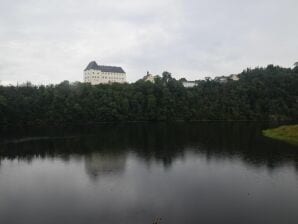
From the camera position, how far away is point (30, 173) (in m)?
32.5

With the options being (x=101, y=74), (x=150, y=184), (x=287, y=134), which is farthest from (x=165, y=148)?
(x=101, y=74)

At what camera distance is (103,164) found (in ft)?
115

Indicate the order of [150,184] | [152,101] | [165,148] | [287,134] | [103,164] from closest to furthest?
[150,184]
[103,164]
[165,148]
[287,134]
[152,101]

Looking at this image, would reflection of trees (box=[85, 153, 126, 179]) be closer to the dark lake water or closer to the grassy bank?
the dark lake water

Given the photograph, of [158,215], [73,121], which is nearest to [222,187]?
[158,215]

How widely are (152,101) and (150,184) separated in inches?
2932

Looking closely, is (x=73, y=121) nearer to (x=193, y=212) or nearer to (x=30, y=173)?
(x=30, y=173)

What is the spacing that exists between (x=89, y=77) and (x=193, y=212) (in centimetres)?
10931

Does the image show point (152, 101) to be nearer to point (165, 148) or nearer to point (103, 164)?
point (165, 148)

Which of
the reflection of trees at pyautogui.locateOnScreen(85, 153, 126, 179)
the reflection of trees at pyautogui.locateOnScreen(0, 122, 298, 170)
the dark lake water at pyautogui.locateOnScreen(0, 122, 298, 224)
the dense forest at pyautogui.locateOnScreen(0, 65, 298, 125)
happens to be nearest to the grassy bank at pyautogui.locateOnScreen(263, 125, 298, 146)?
the reflection of trees at pyautogui.locateOnScreen(0, 122, 298, 170)

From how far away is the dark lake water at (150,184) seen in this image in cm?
2027

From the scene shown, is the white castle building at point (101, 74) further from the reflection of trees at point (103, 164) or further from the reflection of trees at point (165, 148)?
the reflection of trees at point (103, 164)

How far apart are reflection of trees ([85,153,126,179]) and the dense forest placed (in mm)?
55910

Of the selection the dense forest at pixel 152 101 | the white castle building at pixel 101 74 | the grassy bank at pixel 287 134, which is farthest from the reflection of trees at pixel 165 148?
the white castle building at pixel 101 74
